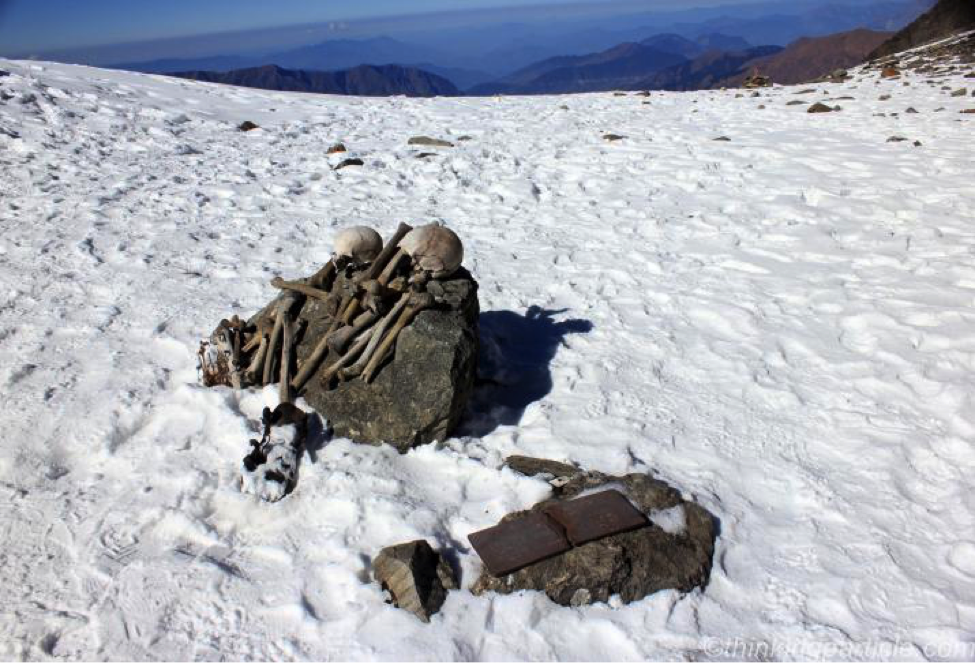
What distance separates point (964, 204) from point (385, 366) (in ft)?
24.9

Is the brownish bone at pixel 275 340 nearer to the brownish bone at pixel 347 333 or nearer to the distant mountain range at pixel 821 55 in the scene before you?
the brownish bone at pixel 347 333

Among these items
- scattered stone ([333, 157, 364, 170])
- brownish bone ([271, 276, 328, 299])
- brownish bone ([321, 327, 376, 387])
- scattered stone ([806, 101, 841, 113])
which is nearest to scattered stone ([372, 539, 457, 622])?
brownish bone ([321, 327, 376, 387])

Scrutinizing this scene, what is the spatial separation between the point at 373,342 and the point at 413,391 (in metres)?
0.43

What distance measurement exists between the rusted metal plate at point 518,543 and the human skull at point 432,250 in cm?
186

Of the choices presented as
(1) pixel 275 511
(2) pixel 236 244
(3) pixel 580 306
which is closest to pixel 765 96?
(3) pixel 580 306

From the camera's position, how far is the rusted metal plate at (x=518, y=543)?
3066mm

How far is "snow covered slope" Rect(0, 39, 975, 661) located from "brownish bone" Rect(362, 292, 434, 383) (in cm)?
50

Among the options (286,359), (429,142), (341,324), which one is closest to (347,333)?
(341,324)

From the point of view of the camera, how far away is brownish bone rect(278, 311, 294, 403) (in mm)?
4219

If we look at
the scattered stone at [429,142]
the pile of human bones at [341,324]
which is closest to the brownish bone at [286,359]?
the pile of human bones at [341,324]

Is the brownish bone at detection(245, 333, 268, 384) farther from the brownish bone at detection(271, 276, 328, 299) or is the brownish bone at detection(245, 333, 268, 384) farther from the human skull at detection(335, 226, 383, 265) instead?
the human skull at detection(335, 226, 383, 265)

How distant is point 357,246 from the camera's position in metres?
4.66

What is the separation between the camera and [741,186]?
8.94 meters

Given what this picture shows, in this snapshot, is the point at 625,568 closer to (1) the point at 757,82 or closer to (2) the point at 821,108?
(2) the point at 821,108
